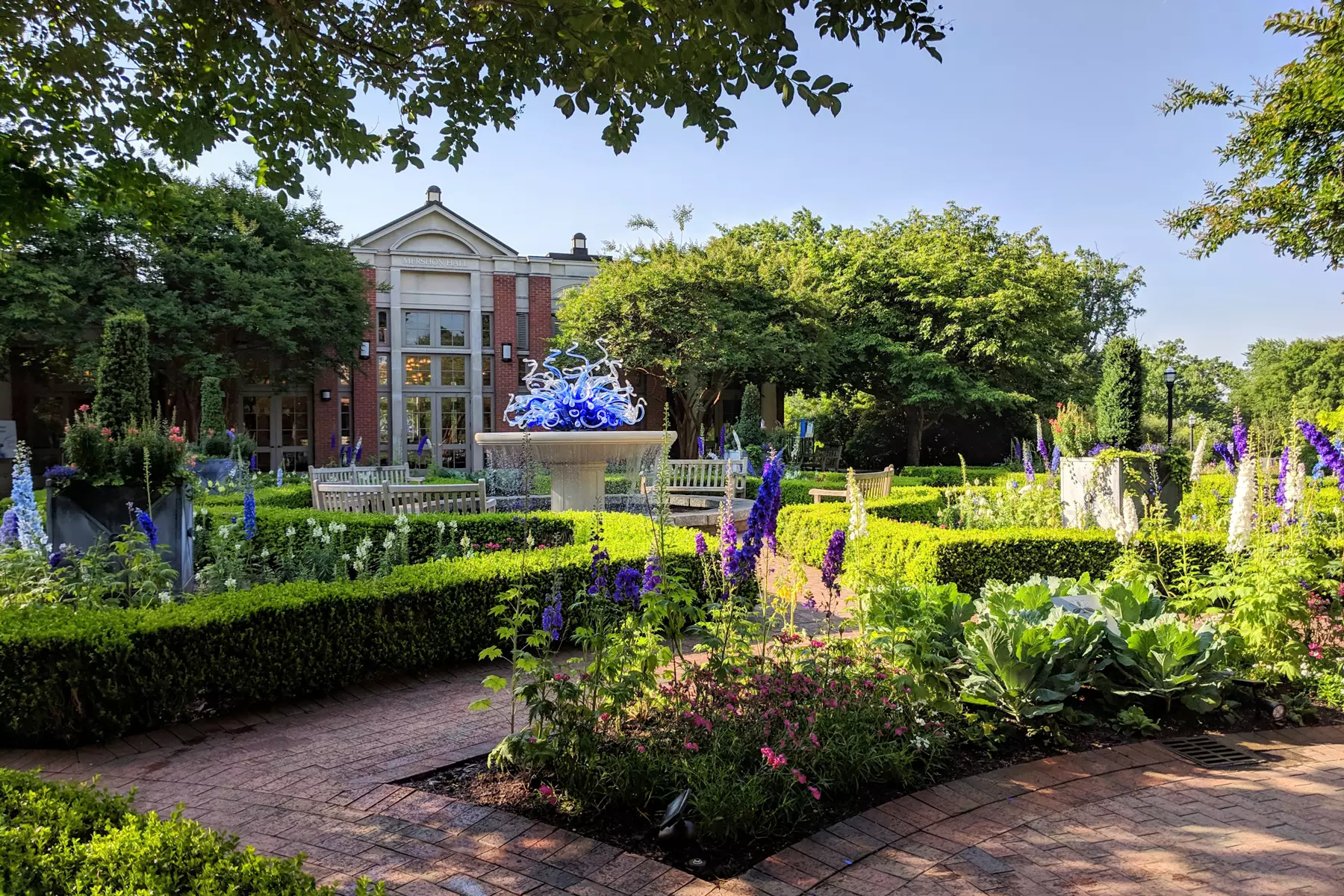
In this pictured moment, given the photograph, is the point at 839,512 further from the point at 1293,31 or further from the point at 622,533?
the point at 1293,31

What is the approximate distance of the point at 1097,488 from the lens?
840 centimetres

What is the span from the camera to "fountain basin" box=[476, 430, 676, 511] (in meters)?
7.75

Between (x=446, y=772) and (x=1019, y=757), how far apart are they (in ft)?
8.19

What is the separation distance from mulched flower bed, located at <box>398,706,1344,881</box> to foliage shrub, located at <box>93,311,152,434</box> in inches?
267

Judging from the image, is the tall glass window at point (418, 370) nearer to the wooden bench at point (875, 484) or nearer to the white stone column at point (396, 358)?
the white stone column at point (396, 358)

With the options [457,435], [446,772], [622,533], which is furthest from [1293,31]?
[457,435]

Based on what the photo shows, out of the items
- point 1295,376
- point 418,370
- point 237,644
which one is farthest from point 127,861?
point 1295,376

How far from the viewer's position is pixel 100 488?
601 cm

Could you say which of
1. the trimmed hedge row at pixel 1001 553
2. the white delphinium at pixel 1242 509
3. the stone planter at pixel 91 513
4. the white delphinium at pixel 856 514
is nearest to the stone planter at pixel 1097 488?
the trimmed hedge row at pixel 1001 553

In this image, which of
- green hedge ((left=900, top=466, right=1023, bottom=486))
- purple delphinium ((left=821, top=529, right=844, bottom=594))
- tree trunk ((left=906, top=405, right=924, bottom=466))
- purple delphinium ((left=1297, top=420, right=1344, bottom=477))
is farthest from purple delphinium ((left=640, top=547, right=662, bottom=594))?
→ tree trunk ((left=906, top=405, right=924, bottom=466))

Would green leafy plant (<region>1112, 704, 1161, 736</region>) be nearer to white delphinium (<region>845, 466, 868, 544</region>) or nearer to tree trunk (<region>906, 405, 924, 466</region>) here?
white delphinium (<region>845, 466, 868, 544</region>)

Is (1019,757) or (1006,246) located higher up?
(1006,246)

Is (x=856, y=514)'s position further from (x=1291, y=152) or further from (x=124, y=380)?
(x=1291, y=152)

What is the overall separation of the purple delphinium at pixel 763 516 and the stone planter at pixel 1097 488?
5.37 m
